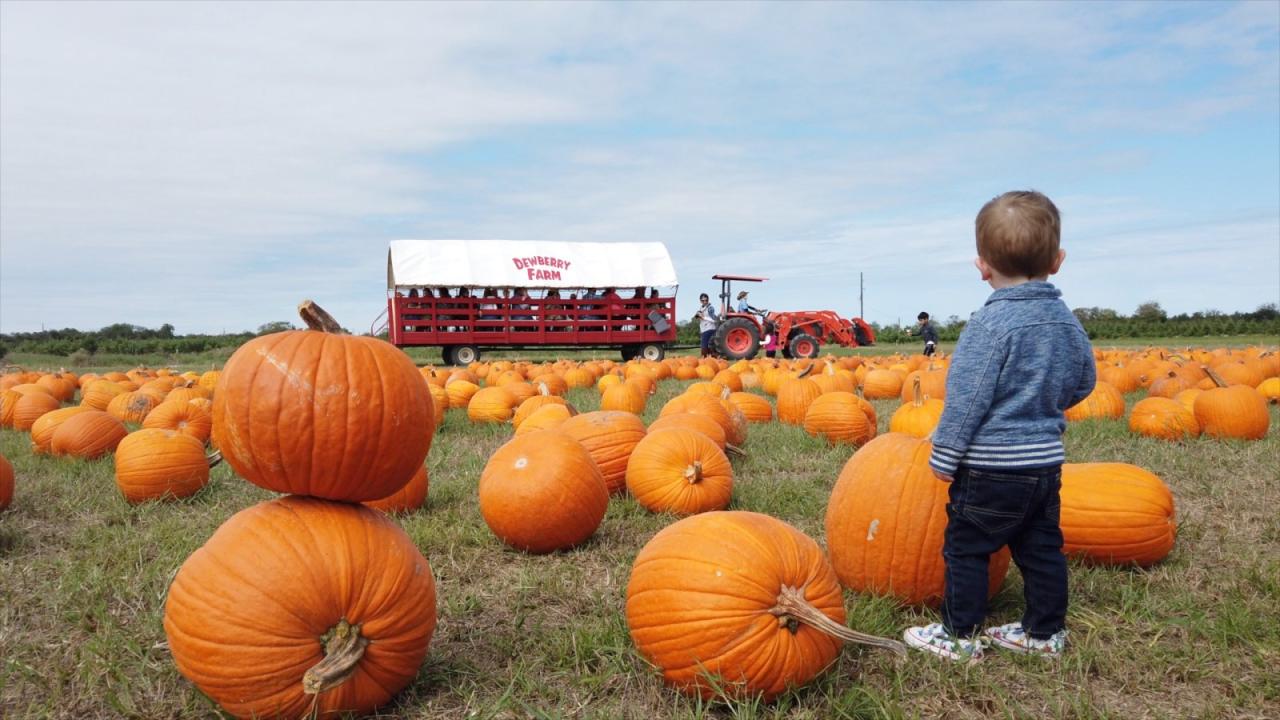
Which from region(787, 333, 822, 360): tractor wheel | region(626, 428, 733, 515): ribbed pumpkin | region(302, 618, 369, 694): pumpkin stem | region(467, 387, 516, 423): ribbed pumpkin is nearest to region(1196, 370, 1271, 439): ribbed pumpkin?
region(626, 428, 733, 515): ribbed pumpkin

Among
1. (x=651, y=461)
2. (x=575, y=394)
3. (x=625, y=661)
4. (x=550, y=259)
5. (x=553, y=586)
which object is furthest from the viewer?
(x=550, y=259)

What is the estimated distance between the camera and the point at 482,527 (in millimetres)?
4605

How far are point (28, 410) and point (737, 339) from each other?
623 inches

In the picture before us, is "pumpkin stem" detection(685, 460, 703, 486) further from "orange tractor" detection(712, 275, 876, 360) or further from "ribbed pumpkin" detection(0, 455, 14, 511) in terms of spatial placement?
"orange tractor" detection(712, 275, 876, 360)

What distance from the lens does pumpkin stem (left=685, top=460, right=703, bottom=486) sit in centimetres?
464

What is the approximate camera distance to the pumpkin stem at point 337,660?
94.6 inches

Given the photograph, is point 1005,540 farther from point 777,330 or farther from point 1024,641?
point 777,330

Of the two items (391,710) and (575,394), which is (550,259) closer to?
(575,394)

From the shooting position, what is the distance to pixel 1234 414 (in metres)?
6.82

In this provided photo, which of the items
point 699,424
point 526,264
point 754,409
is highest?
point 526,264

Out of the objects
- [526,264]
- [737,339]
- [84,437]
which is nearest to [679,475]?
[84,437]

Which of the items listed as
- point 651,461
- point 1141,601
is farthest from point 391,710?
point 1141,601

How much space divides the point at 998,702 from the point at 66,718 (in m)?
3.00

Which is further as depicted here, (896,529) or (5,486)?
(5,486)
